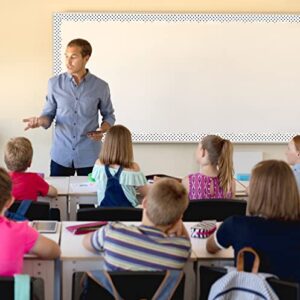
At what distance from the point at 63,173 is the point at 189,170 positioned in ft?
5.89

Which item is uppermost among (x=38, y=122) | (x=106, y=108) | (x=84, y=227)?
(x=106, y=108)

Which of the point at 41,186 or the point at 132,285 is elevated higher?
the point at 41,186

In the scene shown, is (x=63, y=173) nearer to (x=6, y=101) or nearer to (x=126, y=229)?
(x=6, y=101)

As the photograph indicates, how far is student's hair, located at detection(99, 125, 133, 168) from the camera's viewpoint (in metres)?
3.49

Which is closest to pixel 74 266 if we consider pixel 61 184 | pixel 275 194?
pixel 275 194

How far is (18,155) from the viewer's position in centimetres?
336

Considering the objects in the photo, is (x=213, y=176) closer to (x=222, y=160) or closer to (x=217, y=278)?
(x=222, y=160)

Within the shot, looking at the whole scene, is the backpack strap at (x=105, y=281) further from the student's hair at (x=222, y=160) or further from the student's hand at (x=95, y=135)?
the student's hand at (x=95, y=135)

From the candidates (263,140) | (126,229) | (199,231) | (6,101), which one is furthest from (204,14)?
(126,229)

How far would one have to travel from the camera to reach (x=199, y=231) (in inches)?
107

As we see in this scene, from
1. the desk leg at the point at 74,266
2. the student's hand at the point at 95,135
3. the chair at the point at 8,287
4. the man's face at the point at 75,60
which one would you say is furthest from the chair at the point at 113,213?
the man's face at the point at 75,60

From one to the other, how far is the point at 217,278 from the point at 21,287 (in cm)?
73

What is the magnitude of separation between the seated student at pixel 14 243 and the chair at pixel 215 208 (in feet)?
3.86

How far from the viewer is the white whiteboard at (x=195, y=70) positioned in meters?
5.62
